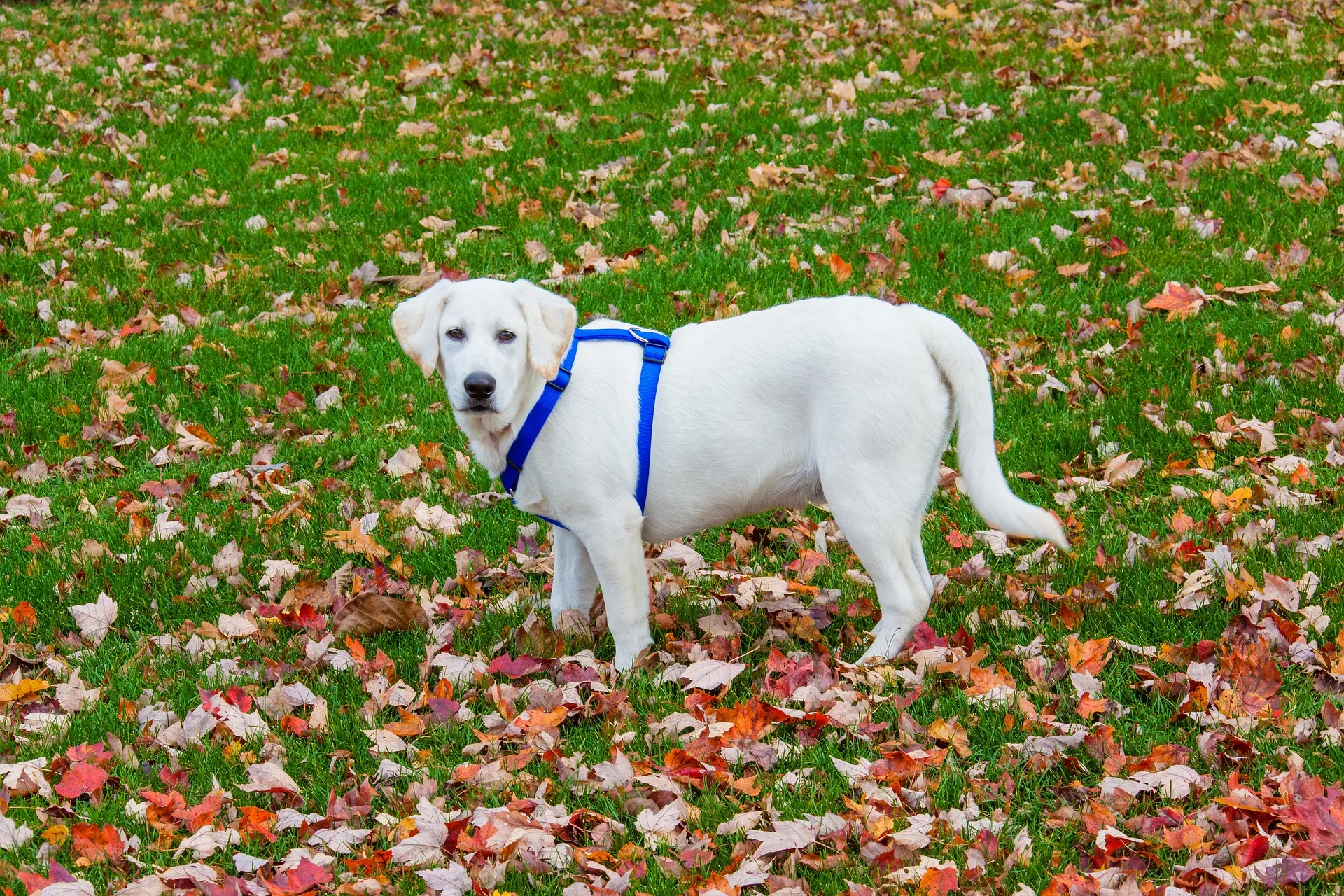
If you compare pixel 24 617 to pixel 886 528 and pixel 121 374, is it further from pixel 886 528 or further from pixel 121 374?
pixel 886 528

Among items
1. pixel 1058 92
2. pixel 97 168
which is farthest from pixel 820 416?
pixel 97 168

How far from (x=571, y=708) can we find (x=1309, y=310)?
4.78 metres

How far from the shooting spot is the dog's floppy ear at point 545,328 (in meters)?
4.21

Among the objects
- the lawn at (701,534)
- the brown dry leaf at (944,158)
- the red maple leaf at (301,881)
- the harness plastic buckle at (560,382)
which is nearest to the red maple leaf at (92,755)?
the lawn at (701,534)

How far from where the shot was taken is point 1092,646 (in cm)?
418

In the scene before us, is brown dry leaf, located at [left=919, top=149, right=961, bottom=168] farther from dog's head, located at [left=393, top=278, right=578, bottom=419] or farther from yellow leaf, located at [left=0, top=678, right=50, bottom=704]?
yellow leaf, located at [left=0, top=678, right=50, bottom=704]

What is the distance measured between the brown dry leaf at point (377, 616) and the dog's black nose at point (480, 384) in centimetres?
121

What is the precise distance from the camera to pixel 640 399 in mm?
4441

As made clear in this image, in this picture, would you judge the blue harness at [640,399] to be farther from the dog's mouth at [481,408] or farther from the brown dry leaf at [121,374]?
the brown dry leaf at [121,374]

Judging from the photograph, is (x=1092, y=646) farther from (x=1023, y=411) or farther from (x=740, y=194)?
(x=740, y=194)

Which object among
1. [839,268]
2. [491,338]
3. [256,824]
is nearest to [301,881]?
[256,824]

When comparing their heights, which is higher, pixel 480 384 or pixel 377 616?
pixel 480 384

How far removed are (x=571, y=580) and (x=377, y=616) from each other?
766mm

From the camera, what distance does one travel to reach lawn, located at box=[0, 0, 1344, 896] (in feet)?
11.6
